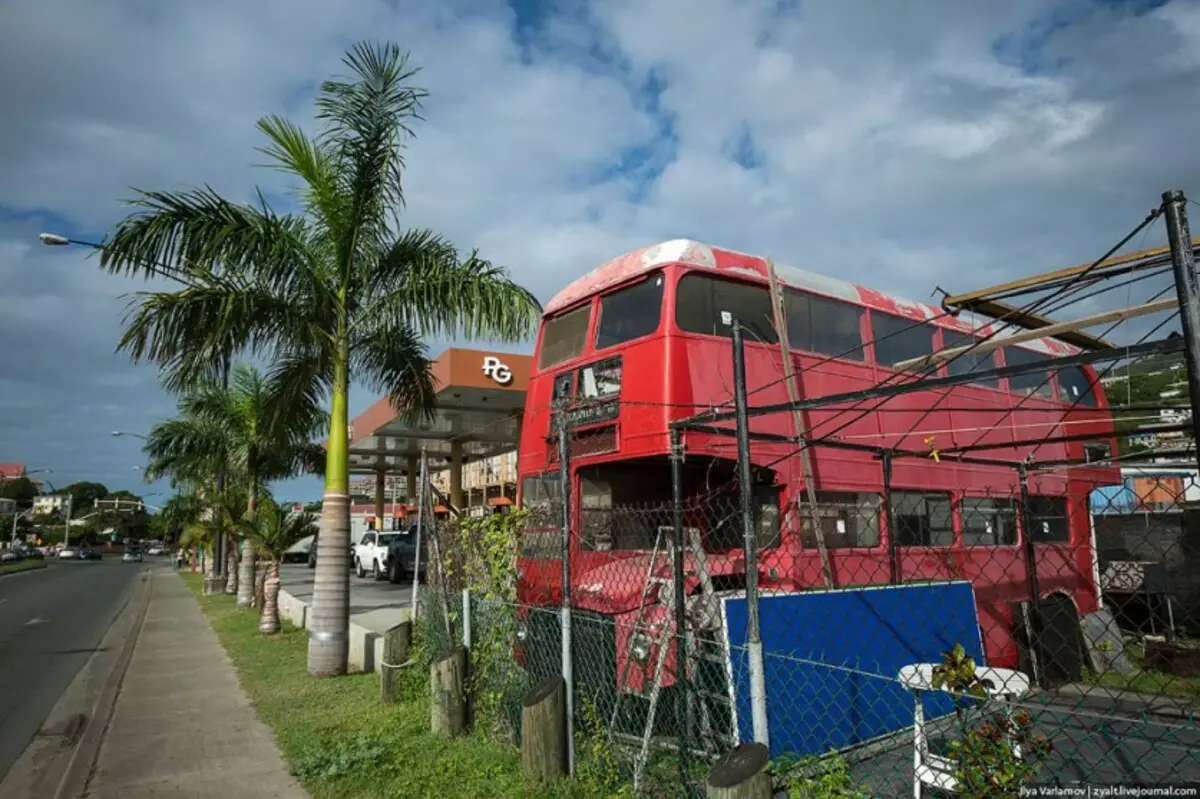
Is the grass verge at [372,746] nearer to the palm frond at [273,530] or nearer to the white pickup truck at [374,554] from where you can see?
the palm frond at [273,530]

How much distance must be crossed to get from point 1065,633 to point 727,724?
567cm

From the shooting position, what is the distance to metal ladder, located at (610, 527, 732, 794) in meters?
4.49

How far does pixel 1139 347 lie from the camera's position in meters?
2.79

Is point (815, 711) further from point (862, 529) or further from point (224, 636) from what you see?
point (224, 636)

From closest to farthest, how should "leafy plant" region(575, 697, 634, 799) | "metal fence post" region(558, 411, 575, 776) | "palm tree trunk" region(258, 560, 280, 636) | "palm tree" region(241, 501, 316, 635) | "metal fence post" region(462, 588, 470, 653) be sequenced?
1. "leafy plant" region(575, 697, 634, 799)
2. "metal fence post" region(558, 411, 575, 776)
3. "metal fence post" region(462, 588, 470, 653)
4. "palm tree trunk" region(258, 560, 280, 636)
5. "palm tree" region(241, 501, 316, 635)

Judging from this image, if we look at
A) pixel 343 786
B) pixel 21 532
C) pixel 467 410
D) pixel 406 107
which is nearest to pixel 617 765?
pixel 343 786

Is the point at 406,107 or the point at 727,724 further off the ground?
the point at 406,107

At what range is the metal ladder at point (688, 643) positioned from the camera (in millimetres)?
4492

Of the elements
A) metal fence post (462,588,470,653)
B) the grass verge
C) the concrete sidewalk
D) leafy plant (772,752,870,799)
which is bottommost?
the concrete sidewalk

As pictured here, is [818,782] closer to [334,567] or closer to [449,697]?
[449,697]

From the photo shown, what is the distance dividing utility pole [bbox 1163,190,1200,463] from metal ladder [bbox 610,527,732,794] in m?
2.30

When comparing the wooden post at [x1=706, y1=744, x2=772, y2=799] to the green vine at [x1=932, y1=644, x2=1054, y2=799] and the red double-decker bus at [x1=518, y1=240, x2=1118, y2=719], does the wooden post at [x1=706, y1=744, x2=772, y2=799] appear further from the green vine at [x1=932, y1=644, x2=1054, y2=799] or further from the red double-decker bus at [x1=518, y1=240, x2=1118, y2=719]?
the red double-decker bus at [x1=518, y1=240, x2=1118, y2=719]

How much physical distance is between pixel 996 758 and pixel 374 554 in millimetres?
27310

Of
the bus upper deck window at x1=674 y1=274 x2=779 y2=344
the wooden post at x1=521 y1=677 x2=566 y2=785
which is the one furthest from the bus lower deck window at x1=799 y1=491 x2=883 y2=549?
the wooden post at x1=521 y1=677 x2=566 y2=785
